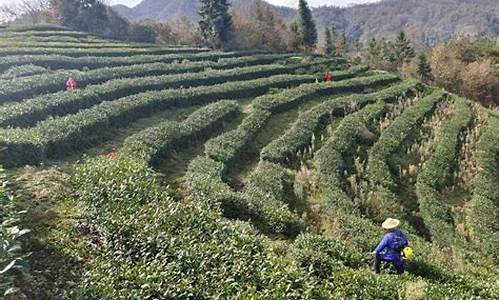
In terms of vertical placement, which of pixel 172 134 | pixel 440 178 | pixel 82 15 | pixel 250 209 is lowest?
pixel 440 178

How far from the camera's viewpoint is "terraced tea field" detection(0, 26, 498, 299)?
1033 cm

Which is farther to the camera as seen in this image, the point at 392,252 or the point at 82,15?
the point at 82,15

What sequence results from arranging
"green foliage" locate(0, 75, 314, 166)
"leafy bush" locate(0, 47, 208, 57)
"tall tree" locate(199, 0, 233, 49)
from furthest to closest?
"tall tree" locate(199, 0, 233, 49) → "leafy bush" locate(0, 47, 208, 57) → "green foliage" locate(0, 75, 314, 166)

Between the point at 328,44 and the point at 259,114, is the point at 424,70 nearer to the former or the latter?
the point at 328,44

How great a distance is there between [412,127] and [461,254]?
16745mm

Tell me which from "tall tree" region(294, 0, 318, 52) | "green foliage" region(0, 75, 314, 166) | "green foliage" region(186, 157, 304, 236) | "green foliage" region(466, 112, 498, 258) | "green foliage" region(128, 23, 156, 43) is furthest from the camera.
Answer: "tall tree" region(294, 0, 318, 52)

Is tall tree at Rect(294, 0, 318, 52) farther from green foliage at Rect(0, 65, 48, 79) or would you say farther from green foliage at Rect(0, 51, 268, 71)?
green foliage at Rect(0, 65, 48, 79)

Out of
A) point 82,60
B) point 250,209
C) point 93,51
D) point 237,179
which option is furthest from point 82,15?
point 250,209

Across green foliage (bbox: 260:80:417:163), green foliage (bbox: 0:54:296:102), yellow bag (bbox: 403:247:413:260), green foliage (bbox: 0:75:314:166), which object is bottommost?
green foliage (bbox: 260:80:417:163)

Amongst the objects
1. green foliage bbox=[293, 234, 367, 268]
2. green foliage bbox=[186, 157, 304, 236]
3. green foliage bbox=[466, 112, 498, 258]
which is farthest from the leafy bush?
green foliage bbox=[293, 234, 367, 268]

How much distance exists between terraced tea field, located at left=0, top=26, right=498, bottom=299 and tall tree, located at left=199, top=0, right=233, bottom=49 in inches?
827

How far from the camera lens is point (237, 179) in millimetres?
22250

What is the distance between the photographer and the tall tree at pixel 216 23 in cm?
6738

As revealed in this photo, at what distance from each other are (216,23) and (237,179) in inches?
1908
